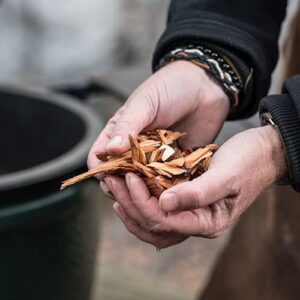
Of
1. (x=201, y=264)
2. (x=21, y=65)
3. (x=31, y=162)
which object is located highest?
(x=31, y=162)

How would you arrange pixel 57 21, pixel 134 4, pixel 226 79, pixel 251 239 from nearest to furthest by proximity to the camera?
1. pixel 226 79
2. pixel 251 239
3. pixel 57 21
4. pixel 134 4

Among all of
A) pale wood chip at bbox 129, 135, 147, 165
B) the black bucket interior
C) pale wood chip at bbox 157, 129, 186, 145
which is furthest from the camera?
the black bucket interior

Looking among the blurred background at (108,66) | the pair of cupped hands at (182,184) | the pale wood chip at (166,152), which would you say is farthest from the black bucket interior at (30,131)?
the pale wood chip at (166,152)

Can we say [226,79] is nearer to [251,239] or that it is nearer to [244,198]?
[244,198]

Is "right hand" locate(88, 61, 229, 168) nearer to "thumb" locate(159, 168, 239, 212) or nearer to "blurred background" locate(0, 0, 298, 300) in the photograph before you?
"thumb" locate(159, 168, 239, 212)

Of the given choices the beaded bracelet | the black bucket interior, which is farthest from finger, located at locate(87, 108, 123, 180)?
the black bucket interior

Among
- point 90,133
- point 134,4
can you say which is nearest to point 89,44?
point 134,4

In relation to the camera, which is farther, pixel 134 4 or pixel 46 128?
pixel 134 4
